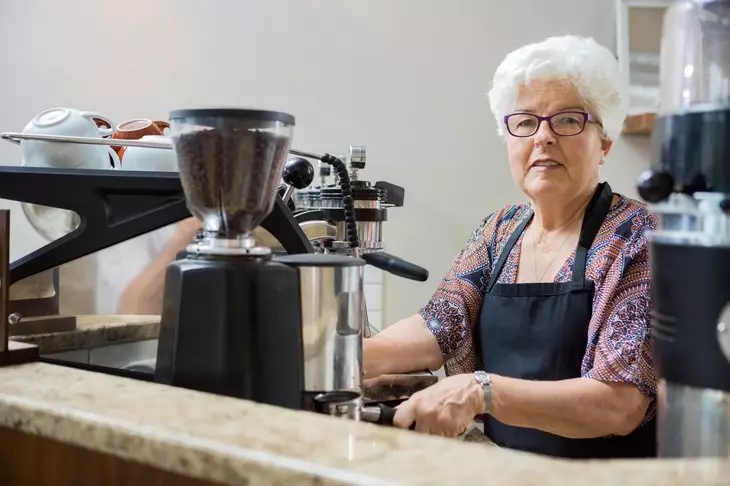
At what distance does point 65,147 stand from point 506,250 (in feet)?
3.22

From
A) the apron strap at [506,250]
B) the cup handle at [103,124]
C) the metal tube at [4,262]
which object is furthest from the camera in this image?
the apron strap at [506,250]

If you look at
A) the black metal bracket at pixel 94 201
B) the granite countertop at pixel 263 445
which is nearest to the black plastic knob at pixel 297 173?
the black metal bracket at pixel 94 201

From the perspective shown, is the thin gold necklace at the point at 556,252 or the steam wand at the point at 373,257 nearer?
the steam wand at the point at 373,257

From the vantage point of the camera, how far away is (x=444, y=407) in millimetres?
1121

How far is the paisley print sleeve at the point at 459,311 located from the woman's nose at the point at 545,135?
0.29 metres

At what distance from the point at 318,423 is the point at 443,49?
200cm

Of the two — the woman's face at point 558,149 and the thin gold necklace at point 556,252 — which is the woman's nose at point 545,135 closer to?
the woman's face at point 558,149

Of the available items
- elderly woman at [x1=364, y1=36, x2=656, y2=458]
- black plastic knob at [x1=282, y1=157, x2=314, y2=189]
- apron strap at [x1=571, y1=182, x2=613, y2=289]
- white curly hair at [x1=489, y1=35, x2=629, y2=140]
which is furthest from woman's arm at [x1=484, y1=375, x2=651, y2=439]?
white curly hair at [x1=489, y1=35, x2=629, y2=140]

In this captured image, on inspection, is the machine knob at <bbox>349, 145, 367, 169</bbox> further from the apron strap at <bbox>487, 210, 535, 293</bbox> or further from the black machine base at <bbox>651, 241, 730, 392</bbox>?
the black machine base at <bbox>651, 241, 730, 392</bbox>

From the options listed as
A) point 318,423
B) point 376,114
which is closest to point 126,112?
point 376,114

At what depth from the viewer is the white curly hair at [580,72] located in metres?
1.60

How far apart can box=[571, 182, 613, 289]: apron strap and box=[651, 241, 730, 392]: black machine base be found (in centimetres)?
98

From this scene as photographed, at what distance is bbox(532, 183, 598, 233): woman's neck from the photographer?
1645 mm

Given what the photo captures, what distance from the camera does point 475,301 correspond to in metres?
1.70
